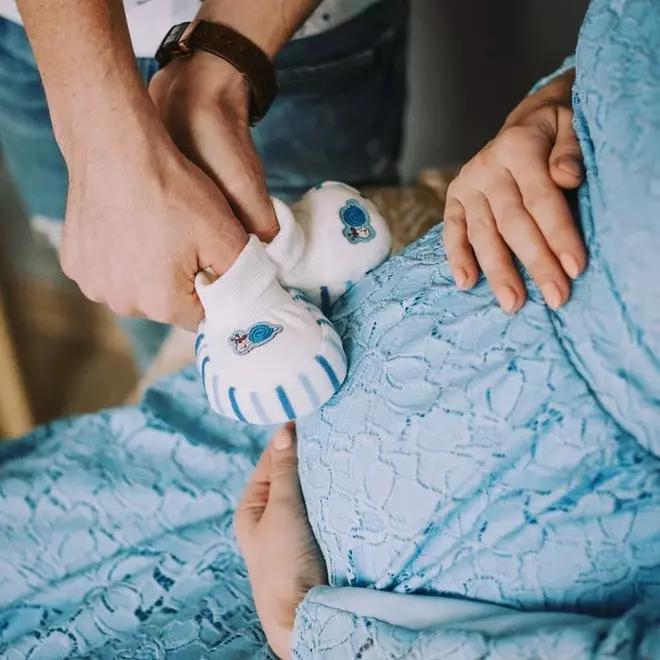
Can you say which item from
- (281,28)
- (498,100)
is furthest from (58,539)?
(498,100)

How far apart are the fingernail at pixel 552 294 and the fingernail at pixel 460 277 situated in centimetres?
7

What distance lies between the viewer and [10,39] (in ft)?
3.31

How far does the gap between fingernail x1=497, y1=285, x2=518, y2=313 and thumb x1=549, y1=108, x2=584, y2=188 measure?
0.10m

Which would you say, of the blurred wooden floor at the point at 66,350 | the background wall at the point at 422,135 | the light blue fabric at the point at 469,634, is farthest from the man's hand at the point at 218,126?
the blurred wooden floor at the point at 66,350

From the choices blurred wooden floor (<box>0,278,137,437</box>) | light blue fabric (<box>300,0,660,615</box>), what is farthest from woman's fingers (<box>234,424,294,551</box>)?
blurred wooden floor (<box>0,278,137,437</box>)

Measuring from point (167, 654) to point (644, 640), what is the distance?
45 cm

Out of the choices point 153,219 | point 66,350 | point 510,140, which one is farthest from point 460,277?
point 66,350

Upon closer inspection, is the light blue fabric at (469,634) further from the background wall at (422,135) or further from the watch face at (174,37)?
the background wall at (422,135)

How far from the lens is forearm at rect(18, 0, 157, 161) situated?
63 cm

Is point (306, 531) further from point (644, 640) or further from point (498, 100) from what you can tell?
point (498, 100)

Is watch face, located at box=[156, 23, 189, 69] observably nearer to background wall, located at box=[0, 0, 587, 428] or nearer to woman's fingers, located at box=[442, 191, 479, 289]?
woman's fingers, located at box=[442, 191, 479, 289]

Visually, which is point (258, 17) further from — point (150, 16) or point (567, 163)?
point (567, 163)

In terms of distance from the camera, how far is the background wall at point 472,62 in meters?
1.54

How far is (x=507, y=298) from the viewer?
56 cm
